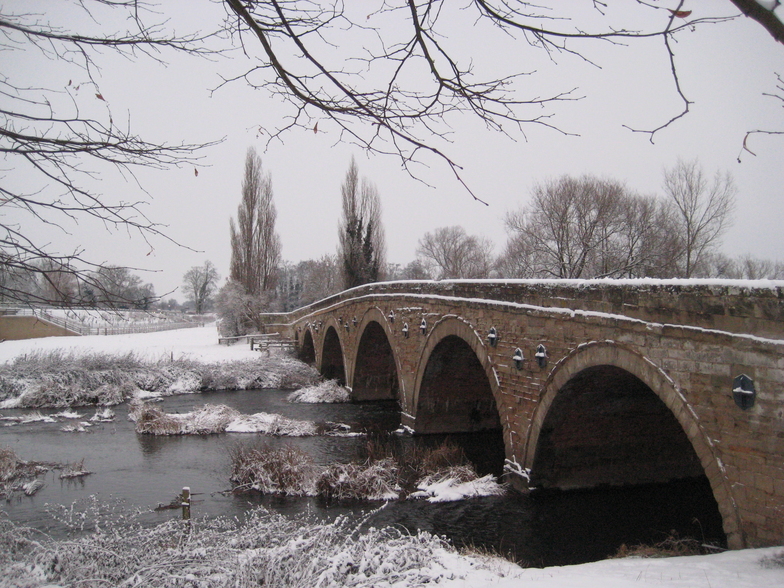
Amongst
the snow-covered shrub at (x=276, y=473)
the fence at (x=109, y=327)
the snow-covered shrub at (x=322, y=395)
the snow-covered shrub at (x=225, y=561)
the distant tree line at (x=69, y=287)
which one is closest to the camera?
the distant tree line at (x=69, y=287)

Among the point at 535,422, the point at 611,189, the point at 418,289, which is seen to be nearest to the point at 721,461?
the point at 535,422

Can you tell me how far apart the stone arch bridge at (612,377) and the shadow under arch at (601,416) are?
2 centimetres

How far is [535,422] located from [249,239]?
3014 cm

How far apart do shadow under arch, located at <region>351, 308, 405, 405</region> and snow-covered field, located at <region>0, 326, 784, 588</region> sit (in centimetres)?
1398

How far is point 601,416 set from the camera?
32.5 feet

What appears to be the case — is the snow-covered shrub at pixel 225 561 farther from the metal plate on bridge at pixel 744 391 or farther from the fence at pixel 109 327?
the fence at pixel 109 327

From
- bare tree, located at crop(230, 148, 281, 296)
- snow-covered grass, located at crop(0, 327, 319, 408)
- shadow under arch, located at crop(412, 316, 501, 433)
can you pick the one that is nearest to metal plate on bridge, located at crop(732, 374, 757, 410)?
shadow under arch, located at crop(412, 316, 501, 433)

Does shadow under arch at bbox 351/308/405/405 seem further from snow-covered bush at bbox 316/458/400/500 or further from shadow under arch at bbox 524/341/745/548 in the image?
shadow under arch at bbox 524/341/745/548

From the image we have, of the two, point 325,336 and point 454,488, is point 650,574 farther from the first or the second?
point 325,336

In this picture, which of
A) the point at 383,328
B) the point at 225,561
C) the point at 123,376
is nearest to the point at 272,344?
the point at 123,376

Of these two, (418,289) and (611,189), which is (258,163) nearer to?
(611,189)

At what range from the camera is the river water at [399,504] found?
842 cm

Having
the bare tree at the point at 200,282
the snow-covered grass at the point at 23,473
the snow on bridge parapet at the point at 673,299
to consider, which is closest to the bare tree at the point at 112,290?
the snow on bridge parapet at the point at 673,299

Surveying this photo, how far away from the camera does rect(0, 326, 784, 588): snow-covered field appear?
471 centimetres
